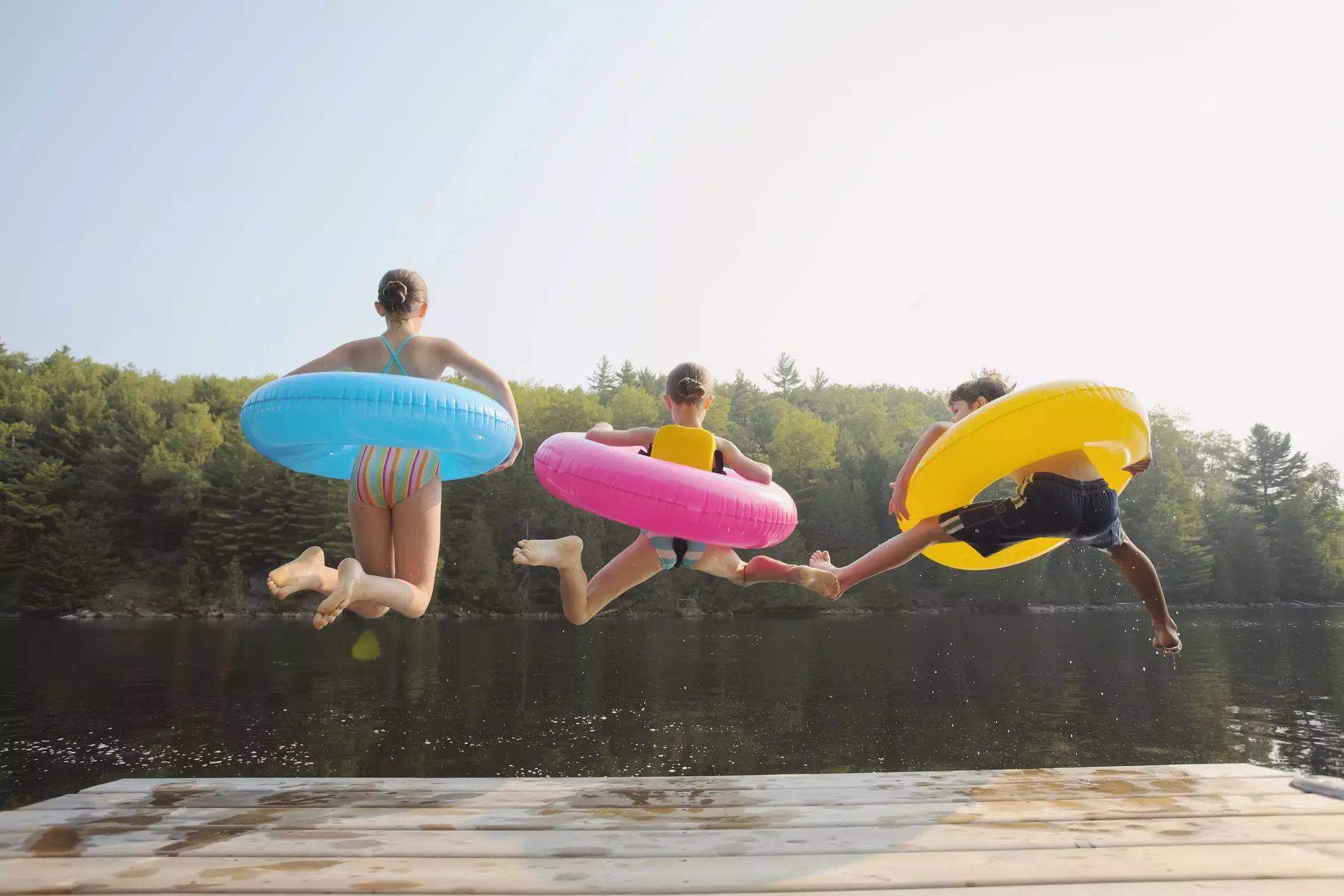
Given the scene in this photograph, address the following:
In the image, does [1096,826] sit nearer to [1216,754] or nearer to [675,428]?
[675,428]

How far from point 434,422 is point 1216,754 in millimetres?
11197

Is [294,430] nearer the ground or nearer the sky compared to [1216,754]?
nearer the sky

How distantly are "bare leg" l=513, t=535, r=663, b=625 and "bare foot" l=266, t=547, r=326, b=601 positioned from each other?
0.69 metres

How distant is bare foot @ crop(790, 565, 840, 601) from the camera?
361cm

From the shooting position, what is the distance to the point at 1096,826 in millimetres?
3084

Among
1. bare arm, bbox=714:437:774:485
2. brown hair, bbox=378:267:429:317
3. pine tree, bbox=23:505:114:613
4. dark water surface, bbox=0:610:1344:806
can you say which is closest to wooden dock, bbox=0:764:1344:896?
bare arm, bbox=714:437:774:485

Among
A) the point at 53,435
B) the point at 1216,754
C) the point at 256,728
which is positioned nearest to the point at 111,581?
the point at 53,435

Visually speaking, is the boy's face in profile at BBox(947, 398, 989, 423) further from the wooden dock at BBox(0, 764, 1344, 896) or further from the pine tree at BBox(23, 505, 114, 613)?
the pine tree at BBox(23, 505, 114, 613)

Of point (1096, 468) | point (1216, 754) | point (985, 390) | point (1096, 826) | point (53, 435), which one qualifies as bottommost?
point (1216, 754)

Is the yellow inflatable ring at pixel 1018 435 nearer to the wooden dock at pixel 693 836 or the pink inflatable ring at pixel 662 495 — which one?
the pink inflatable ring at pixel 662 495

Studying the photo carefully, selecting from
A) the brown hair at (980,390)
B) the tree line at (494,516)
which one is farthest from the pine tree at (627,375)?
the brown hair at (980,390)

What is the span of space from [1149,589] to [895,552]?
3.70ft

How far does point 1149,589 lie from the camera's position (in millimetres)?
3900

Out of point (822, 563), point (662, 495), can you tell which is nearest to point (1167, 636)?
point (822, 563)
